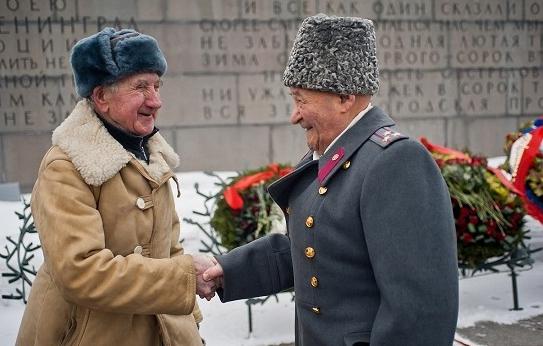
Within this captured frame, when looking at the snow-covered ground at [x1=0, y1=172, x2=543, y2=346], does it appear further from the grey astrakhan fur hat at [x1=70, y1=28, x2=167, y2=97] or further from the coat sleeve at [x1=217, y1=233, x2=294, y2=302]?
the grey astrakhan fur hat at [x1=70, y1=28, x2=167, y2=97]

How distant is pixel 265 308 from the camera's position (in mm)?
5391

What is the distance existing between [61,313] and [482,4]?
836 centimetres

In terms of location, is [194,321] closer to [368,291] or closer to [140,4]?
[368,291]

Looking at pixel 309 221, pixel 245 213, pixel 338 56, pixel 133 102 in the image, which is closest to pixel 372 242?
pixel 309 221

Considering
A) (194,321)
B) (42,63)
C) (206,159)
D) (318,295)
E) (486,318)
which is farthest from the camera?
(206,159)

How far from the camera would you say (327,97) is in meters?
2.11

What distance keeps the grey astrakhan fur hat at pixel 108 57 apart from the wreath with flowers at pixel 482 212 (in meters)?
3.07

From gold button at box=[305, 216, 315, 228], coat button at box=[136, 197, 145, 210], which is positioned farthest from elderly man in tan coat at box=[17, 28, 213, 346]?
gold button at box=[305, 216, 315, 228]

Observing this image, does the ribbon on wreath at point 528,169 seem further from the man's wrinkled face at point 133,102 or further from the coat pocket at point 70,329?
the coat pocket at point 70,329

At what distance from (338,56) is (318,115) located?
0.69 ft

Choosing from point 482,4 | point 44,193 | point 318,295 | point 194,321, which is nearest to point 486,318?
point 194,321

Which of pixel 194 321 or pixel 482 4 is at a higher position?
pixel 482 4

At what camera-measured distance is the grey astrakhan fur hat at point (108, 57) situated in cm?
238

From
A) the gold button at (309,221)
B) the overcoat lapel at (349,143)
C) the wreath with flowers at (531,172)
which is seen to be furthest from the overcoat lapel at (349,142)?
the wreath with flowers at (531,172)
